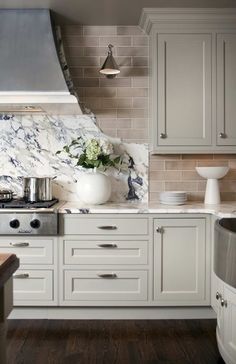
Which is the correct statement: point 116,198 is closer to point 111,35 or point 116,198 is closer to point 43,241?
point 43,241

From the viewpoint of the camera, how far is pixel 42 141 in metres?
Answer: 3.43

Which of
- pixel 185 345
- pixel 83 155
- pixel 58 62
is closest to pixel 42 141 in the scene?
pixel 83 155

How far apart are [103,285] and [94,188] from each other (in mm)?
753

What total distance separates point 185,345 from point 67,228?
1.12 m

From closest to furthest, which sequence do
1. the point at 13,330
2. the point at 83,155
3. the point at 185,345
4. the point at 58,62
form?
1. the point at 185,345
2. the point at 13,330
3. the point at 58,62
4. the point at 83,155

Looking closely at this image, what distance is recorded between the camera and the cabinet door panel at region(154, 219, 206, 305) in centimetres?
289

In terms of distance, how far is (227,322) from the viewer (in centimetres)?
208

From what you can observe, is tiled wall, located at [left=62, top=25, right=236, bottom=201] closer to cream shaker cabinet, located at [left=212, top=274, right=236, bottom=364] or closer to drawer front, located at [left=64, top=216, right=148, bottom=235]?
drawer front, located at [left=64, top=216, right=148, bottom=235]

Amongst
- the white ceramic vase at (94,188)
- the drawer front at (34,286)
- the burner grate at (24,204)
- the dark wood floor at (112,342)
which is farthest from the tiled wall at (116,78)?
the dark wood floor at (112,342)

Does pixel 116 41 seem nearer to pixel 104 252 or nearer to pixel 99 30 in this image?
pixel 99 30

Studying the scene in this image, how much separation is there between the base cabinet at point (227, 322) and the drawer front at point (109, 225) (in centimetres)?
81

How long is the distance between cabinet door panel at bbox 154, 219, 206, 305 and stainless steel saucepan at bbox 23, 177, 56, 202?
0.92m

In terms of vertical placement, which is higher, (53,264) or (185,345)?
(53,264)

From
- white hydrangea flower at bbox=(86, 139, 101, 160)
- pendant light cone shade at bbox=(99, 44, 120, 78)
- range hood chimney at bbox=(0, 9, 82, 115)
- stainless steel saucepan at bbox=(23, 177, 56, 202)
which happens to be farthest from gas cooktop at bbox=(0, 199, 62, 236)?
pendant light cone shade at bbox=(99, 44, 120, 78)
